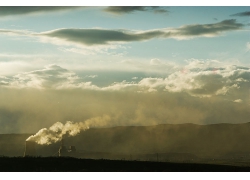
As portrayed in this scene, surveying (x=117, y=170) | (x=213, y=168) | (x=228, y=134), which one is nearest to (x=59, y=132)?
(x=117, y=170)

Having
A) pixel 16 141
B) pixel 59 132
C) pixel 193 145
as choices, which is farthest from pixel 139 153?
pixel 59 132

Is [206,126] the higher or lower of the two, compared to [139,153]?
higher

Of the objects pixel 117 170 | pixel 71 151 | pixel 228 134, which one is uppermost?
pixel 228 134

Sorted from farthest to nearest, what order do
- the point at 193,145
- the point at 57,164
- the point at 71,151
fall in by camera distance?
the point at 193,145
the point at 71,151
the point at 57,164

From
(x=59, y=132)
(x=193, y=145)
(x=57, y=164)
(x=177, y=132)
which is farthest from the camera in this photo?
(x=177, y=132)

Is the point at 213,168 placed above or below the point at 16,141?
below

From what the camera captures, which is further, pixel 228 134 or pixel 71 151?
pixel 228 134

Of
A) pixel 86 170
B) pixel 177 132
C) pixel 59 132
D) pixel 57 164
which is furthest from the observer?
pixel 177 132

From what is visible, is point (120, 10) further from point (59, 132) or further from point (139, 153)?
point (139, 153)

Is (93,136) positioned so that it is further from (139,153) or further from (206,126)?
(206,126)
